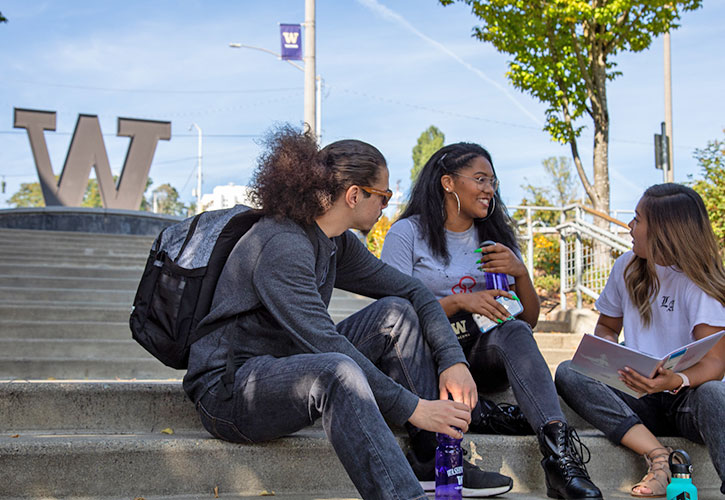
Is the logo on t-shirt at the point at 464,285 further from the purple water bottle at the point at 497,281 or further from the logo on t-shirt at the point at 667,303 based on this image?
the logo on t-shirt at the point at 667,303

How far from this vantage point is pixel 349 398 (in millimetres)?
2020

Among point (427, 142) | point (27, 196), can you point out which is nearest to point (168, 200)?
point (27, 196)

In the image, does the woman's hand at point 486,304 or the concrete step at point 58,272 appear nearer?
the woman's hand at point 486,304

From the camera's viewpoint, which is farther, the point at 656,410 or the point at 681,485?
the point at 656,410

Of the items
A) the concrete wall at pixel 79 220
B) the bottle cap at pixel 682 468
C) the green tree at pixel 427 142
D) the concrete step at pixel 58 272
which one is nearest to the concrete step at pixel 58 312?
the concrete step at pixel 58 272

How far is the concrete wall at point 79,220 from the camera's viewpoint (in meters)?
16.9

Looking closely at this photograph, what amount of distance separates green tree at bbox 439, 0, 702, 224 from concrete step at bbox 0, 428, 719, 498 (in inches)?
308

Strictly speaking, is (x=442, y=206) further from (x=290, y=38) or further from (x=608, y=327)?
(x=290, y=38)

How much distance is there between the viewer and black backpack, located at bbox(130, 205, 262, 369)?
2.36 m

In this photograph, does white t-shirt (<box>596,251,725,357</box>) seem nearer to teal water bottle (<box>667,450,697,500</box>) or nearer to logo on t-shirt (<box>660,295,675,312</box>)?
logo on t-shirt (<box>660,295,675,312</box>)

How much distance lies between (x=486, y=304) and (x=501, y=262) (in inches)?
8.5

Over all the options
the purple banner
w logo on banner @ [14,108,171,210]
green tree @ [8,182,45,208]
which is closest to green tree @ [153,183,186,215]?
green tree @ [8,182,45,208]

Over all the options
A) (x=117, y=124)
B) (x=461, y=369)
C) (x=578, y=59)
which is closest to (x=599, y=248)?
(x=578, y=59)

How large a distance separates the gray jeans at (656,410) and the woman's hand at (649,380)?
6.8 inches
